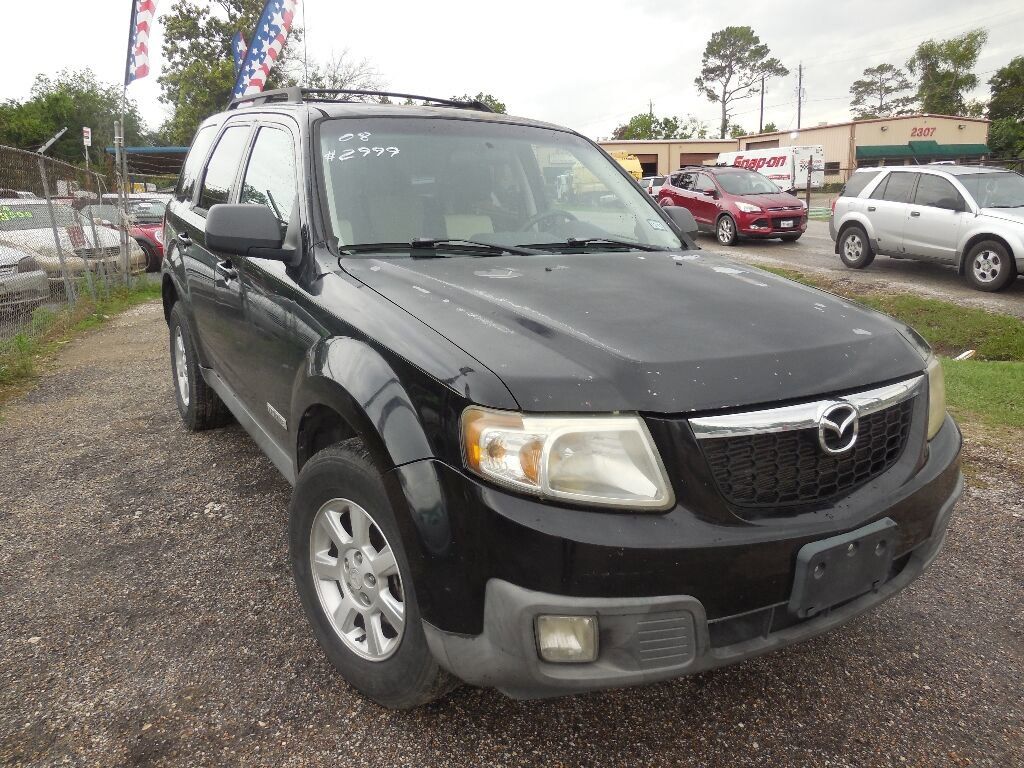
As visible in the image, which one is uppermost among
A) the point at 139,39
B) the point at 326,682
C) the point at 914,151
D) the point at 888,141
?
the point at 139,39

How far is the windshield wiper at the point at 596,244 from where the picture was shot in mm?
2951

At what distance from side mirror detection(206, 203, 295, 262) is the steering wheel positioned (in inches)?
38.0

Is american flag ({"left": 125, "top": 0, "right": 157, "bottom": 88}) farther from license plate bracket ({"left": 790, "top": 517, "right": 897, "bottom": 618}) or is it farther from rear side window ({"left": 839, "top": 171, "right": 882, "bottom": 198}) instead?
license plate bracket ({"left": 790, "top": 517, "right": 897, "bottom": 618})

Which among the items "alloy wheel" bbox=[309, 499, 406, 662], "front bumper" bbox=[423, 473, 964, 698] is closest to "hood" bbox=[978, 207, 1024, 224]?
"front bumper" bbox=[423, 473, 964, 698]

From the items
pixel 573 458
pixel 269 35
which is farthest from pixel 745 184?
pixel 573 458

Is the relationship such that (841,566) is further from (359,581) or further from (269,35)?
(269,35)

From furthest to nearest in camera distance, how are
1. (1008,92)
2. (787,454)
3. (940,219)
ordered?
1. (1008,92)
2. (940,219)
3. (787,454)

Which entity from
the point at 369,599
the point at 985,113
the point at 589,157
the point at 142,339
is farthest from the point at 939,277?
the point at 985,113

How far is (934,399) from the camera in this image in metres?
2.20

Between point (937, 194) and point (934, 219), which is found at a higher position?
point (937, 194)

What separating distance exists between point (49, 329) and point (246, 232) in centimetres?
723

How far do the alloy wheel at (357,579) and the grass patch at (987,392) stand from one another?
4.27 meters

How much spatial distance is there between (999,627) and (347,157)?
116 inches

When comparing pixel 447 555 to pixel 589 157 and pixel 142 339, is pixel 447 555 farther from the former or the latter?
pixel 142 339
